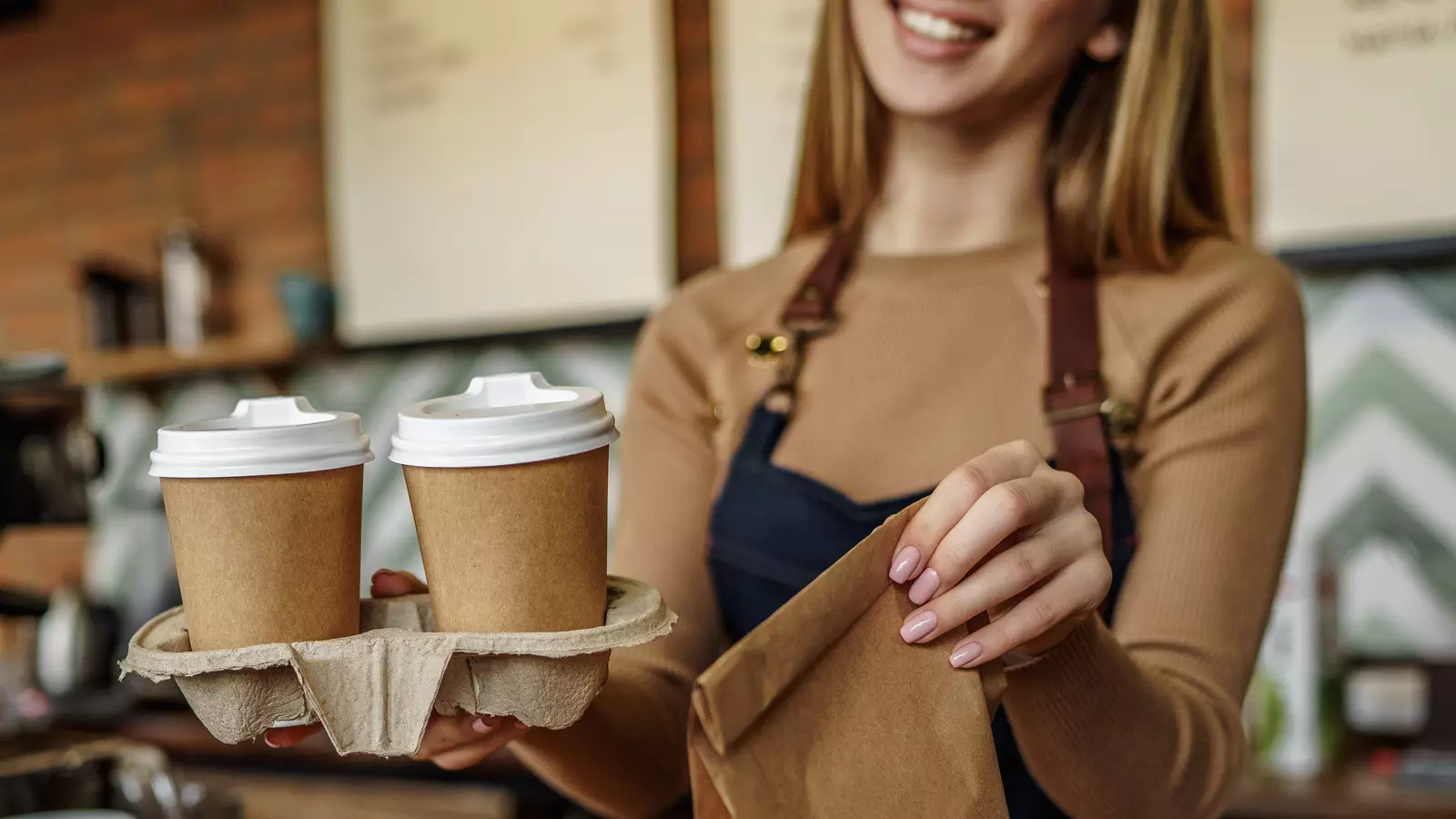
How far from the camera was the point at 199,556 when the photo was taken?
0.62 meters

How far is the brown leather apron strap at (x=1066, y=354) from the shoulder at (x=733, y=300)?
4 cm

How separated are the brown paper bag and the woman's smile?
20.5 inches

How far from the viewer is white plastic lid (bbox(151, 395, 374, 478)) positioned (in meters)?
0.59

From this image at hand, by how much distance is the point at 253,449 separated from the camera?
0.60 m

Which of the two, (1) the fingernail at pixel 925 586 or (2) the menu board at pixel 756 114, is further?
(2) the menu board at pixel 756 114

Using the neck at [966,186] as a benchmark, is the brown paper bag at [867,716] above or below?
below

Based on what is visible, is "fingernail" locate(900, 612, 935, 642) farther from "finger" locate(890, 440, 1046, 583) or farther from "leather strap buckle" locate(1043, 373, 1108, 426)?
"leather strap buckle" locate(1043, 373, 1108, 426)

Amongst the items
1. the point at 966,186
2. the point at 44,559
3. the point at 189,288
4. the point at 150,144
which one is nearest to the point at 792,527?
the point at 966,186

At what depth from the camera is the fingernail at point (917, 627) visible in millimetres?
667

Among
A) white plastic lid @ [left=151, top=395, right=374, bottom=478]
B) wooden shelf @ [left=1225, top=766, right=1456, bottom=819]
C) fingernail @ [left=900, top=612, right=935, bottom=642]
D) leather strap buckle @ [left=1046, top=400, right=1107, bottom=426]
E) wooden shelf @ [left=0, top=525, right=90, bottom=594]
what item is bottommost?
wooden shelf @ [left=0, top=525, right=90, bottom=594]

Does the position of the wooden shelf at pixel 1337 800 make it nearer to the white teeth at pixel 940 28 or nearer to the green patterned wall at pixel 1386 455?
the green patterned wall at pixel 1386 455

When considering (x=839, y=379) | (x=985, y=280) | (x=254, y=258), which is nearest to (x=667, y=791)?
(x=839, y=379)

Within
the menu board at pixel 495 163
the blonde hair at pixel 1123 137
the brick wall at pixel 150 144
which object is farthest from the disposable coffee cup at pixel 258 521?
the brick wall at pixel 150 144

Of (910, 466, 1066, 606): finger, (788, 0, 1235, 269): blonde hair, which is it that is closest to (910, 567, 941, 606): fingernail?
(910, 466, 1066, 606): finger
